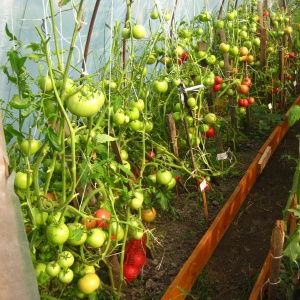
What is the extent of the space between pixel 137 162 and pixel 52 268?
902 mm

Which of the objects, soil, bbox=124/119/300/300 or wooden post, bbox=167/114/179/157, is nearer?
soil, bbox=124/119/300/300

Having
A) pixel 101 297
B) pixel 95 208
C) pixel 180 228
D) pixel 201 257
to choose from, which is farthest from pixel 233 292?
pixel 95 208

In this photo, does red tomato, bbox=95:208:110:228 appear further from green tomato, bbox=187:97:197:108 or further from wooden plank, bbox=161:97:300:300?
green tomato, bbox=187:97:197:108

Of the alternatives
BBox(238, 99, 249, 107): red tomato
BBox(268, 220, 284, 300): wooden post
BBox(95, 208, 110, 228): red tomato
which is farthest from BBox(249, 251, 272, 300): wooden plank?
BBox(238, 99, 249, 107): red tomato

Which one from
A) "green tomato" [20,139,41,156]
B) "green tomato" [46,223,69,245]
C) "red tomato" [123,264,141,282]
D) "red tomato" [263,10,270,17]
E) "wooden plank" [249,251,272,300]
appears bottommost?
"wooden plank" [249,251,272,300]

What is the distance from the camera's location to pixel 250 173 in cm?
298

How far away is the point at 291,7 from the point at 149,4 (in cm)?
275

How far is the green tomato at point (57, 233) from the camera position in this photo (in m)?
1.43

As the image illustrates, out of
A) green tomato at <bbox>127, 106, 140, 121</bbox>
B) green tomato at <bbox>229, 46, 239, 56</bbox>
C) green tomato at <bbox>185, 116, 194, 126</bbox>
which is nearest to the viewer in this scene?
green tomato at <bbox>127, 106, 140, 121</bbox>

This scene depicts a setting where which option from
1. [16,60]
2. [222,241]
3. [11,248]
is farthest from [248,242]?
[11,248]

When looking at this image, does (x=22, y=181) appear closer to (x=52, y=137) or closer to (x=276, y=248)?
(x=52, y=137)

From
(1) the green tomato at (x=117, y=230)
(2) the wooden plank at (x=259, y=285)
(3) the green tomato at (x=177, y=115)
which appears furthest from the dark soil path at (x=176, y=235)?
(3) the green tomato at (x=177, y=115)

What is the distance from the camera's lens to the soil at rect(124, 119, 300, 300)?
2168 mm

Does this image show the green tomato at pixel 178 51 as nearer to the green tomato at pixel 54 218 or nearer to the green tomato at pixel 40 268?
the green tomato at pixel 54 218
